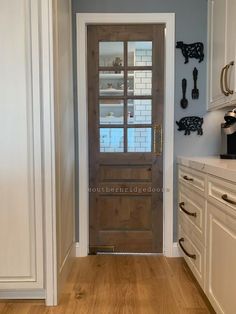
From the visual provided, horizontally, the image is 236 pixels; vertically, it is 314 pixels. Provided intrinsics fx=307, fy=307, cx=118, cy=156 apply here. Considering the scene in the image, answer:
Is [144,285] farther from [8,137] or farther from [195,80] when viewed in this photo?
[195,80]

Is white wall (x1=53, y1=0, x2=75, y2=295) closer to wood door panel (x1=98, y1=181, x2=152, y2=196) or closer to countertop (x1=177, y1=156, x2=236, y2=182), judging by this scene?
wood door panel (x1=98, y1=181, x2=152, y2=196)

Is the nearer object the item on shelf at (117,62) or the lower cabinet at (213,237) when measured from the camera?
the lower cabinet at (213,237)

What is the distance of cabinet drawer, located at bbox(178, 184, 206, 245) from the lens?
2.00 m

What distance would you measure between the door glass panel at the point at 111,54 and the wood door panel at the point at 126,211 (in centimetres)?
129

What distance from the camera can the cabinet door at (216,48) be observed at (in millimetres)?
2393

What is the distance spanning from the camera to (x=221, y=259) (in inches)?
65.1

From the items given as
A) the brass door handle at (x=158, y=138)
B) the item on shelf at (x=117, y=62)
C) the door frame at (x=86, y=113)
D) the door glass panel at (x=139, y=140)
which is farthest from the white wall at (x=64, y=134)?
the brass door handle at (x=158, y=138)

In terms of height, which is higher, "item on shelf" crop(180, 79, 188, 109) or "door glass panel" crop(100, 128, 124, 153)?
"item on shelf" crop(180, 79, 188, 109)

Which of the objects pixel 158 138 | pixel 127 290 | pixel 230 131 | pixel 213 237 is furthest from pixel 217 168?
pixel 158 138

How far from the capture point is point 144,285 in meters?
2.34

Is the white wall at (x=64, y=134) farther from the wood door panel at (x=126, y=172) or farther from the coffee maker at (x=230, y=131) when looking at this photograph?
the coffee maker at (x=230, y=131)

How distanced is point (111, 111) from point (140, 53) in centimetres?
61

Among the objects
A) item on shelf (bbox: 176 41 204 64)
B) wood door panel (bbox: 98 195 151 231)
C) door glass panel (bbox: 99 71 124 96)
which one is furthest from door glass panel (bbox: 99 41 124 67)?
wood door panel (bbox: 98 195 151 231)

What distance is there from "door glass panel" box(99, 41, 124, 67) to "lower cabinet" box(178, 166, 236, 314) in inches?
50.8
